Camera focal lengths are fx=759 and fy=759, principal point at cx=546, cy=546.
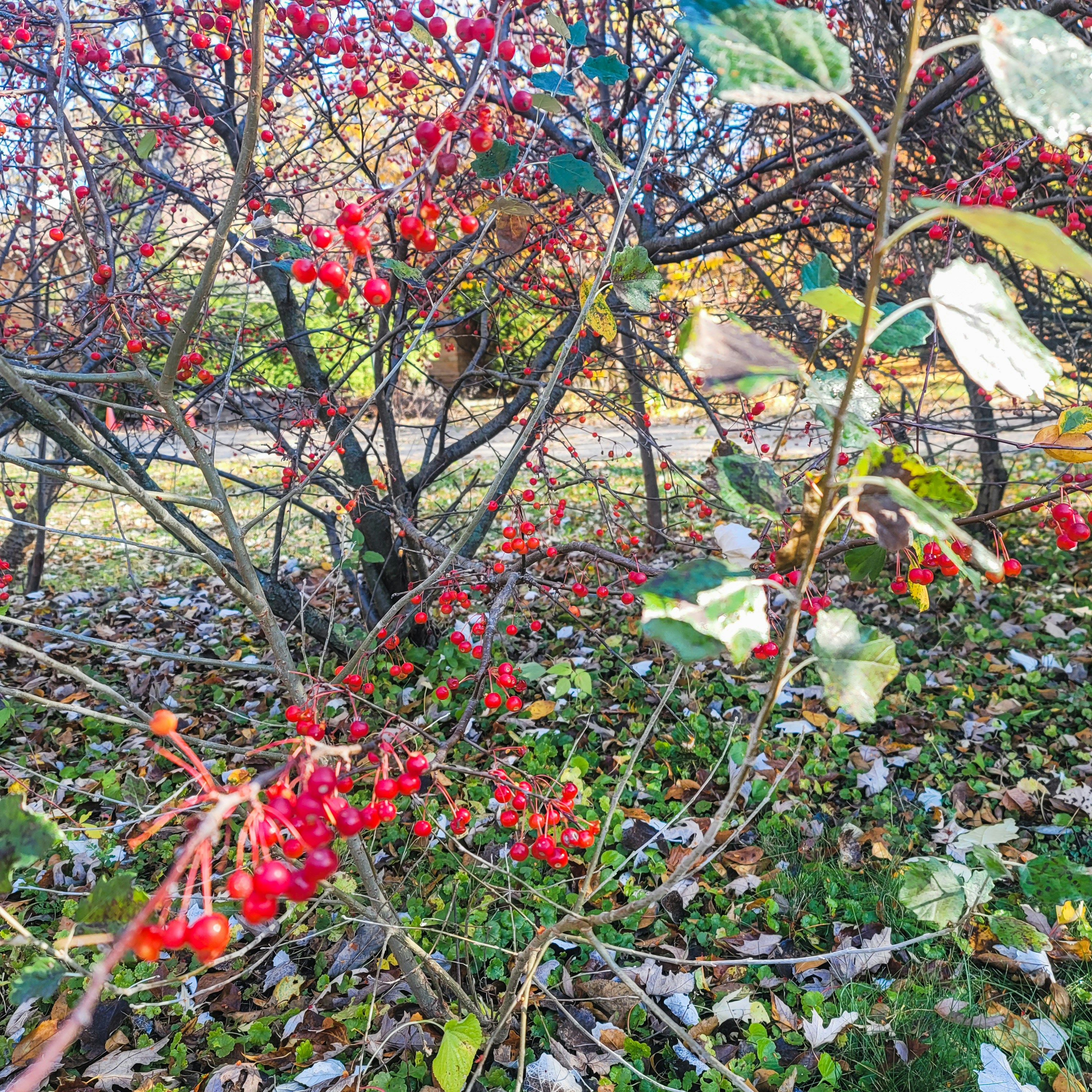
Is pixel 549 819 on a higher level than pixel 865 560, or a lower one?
lower

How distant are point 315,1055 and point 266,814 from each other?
62.0 inches

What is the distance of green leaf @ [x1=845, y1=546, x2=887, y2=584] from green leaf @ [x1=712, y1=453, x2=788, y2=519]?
0.63 m

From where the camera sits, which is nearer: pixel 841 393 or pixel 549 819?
pixel 841 393

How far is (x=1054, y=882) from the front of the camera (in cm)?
237

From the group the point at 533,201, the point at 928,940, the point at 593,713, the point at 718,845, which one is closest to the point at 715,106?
the point at 533,201

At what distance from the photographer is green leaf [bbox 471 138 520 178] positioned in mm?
1330

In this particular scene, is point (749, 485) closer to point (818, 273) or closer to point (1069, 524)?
point (818, 273)

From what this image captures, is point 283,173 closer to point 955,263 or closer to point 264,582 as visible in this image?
point 264,582

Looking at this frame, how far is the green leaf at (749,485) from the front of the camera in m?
0.83

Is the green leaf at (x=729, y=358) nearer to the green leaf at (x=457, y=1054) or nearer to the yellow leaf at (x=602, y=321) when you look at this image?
the yellow leaf at (x=602, y=321)

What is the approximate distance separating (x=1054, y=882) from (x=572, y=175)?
252 cm

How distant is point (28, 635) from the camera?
177 inches

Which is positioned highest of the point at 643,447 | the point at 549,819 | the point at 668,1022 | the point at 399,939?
the point at 549,819

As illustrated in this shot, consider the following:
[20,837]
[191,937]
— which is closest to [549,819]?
[191,937]
